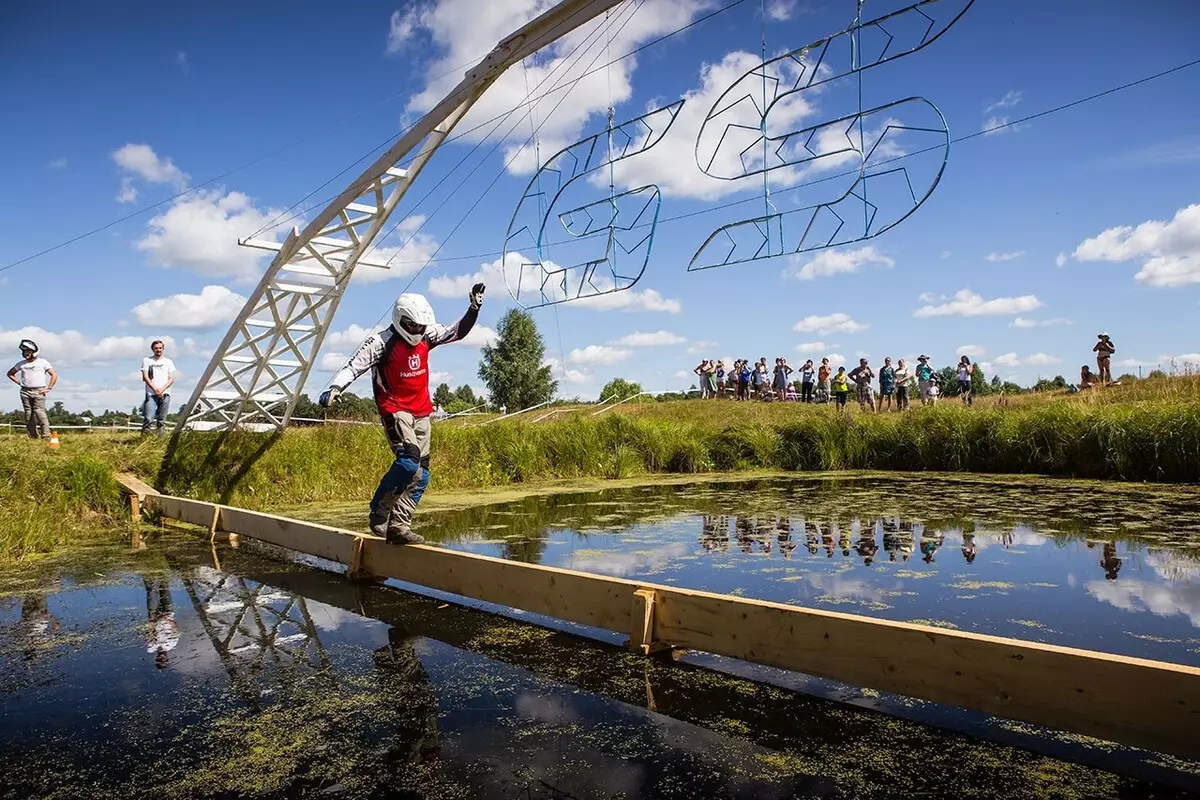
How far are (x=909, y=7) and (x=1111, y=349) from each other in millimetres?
18254

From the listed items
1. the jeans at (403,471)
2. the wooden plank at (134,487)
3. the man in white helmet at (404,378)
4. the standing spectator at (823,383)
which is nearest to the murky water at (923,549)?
the jeans at (403,471)

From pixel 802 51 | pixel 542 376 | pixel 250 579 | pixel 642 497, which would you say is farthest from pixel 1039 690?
pixel 542 376

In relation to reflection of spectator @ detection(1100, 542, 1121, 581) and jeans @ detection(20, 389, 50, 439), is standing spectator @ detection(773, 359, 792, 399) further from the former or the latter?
jeans @ detection(20, 389, 50, 439)

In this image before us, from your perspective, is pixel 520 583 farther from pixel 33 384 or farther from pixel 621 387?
pixel 621 387

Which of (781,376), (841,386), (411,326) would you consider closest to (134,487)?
(411,326)

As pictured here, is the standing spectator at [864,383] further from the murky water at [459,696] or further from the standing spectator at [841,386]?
the murky water at [459,696]

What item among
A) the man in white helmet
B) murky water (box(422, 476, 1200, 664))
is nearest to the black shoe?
the man in white helmet

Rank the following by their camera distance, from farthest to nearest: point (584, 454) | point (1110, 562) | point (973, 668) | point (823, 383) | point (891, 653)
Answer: point (823, 383), point (584, 454), point (1110, 562), point (891, 653), point (973, 668)

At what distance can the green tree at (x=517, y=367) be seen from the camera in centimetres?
5912

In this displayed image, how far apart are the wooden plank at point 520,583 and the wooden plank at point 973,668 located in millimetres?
519

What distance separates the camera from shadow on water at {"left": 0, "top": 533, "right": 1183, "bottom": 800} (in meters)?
2.82

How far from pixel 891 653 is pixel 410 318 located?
377 centimetres

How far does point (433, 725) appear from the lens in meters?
3.38

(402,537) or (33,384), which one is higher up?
(33,384)
